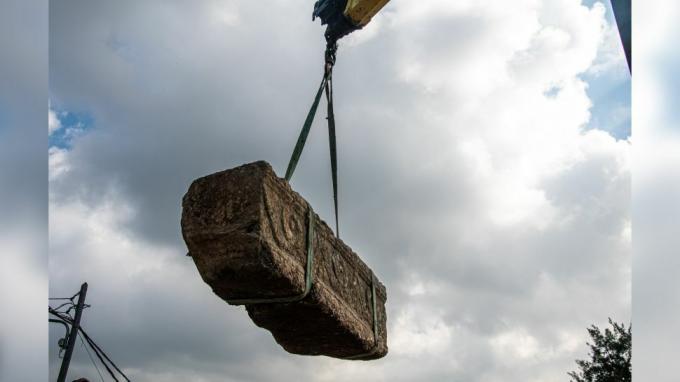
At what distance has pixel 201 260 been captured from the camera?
7.93 feet

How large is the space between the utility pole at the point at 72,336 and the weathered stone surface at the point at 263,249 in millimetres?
8203

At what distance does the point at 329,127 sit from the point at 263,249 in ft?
4.09

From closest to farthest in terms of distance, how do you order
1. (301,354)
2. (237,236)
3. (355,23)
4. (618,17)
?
(237,236), (301,354), (618,17), (355,23)

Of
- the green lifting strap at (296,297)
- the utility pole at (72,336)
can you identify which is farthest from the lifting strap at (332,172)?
the utility pole at (72,336)

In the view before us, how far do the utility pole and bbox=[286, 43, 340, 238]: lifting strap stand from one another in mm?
7960

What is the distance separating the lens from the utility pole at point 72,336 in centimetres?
988

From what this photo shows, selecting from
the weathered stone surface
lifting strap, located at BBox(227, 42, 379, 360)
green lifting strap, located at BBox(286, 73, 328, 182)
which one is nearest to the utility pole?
lifting strap, located at BBox(227, 42, 379, 360)

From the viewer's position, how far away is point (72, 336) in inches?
403

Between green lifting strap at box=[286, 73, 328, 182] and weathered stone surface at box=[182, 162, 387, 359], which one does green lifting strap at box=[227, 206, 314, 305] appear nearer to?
weathered stone surface at box=[182, 162, 387, 359]

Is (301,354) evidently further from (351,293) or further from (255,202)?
(255,202)

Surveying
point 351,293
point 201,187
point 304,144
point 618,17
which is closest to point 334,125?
point 304,144

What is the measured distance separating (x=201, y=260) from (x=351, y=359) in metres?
1.32

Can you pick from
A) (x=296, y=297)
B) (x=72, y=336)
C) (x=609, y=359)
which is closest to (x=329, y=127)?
(x=296, y=297)

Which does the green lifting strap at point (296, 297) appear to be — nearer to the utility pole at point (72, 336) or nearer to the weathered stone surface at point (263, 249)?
the weathered stone surface at point (263, 249)
